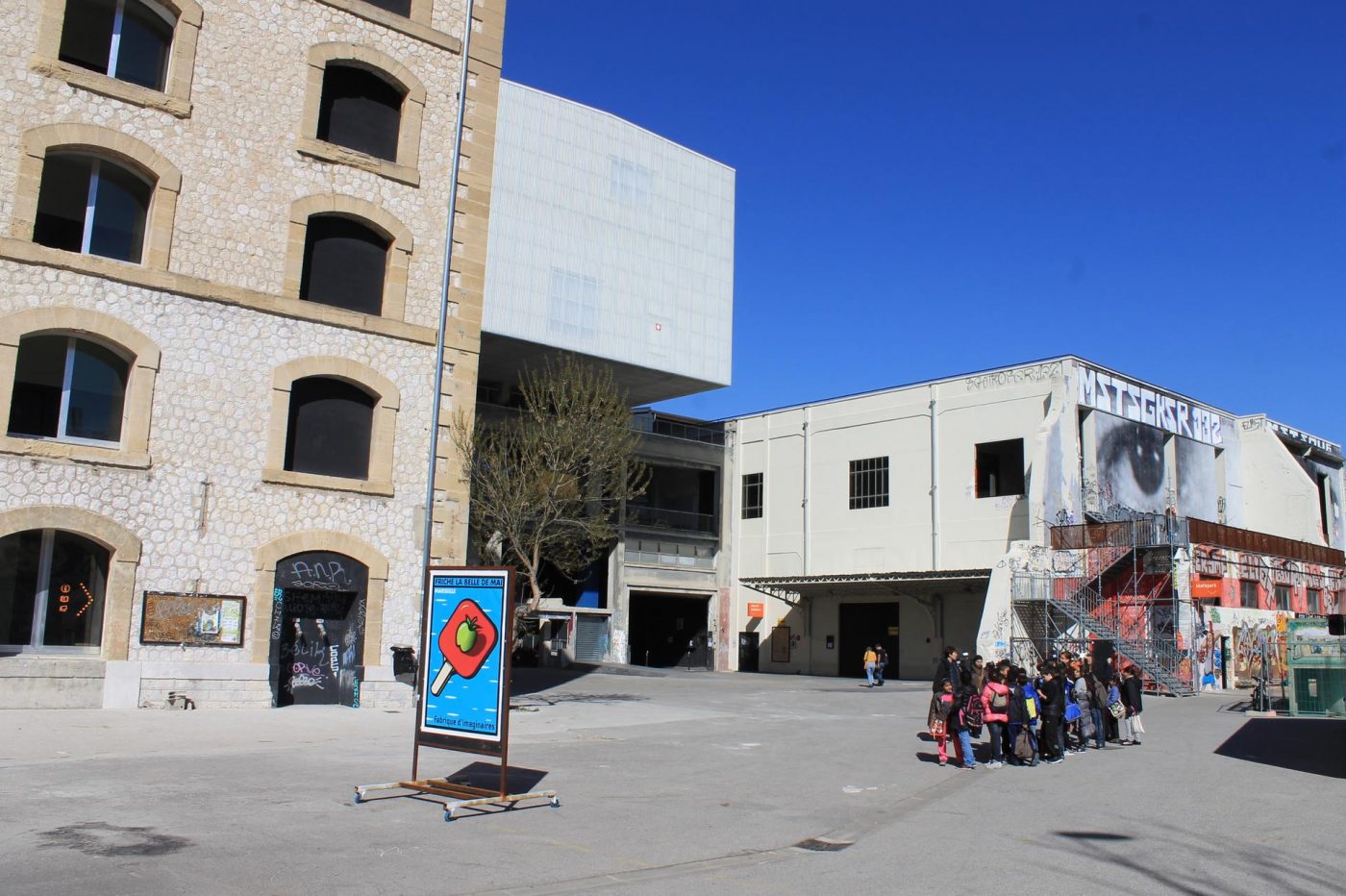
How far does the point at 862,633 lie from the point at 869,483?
624 centimetres

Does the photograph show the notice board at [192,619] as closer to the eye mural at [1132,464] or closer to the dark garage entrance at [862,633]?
the dark garage entrance at [862,633]

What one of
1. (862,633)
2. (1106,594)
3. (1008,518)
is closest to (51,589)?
(1008,518)

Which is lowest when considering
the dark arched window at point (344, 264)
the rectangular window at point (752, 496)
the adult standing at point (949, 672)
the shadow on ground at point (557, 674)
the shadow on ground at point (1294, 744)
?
the shadow on ground at point (557, 674)

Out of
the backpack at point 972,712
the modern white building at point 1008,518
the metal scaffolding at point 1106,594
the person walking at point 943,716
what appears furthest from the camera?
the modern white building at point 1008,518

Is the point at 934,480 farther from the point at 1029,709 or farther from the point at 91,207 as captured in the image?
the point at 91,207

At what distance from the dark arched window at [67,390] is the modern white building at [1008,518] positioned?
27.4m

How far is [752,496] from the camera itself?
164 feet

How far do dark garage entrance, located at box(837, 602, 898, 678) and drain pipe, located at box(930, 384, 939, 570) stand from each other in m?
3.69

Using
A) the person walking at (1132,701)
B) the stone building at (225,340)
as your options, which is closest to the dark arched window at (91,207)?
the stone building at (225,340)

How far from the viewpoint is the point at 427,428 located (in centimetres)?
2262

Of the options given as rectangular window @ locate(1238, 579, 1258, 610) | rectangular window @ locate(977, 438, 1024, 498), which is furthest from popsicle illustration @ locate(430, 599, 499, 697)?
rectangular window @ locate(1238, 579, 1258, 610)

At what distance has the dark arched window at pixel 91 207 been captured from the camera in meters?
19.0

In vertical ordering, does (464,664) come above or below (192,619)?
below

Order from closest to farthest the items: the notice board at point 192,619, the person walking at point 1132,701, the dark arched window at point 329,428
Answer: the notice board at point 192,619, the person walking at point 1132,701, the dark arched window at point 329,428
